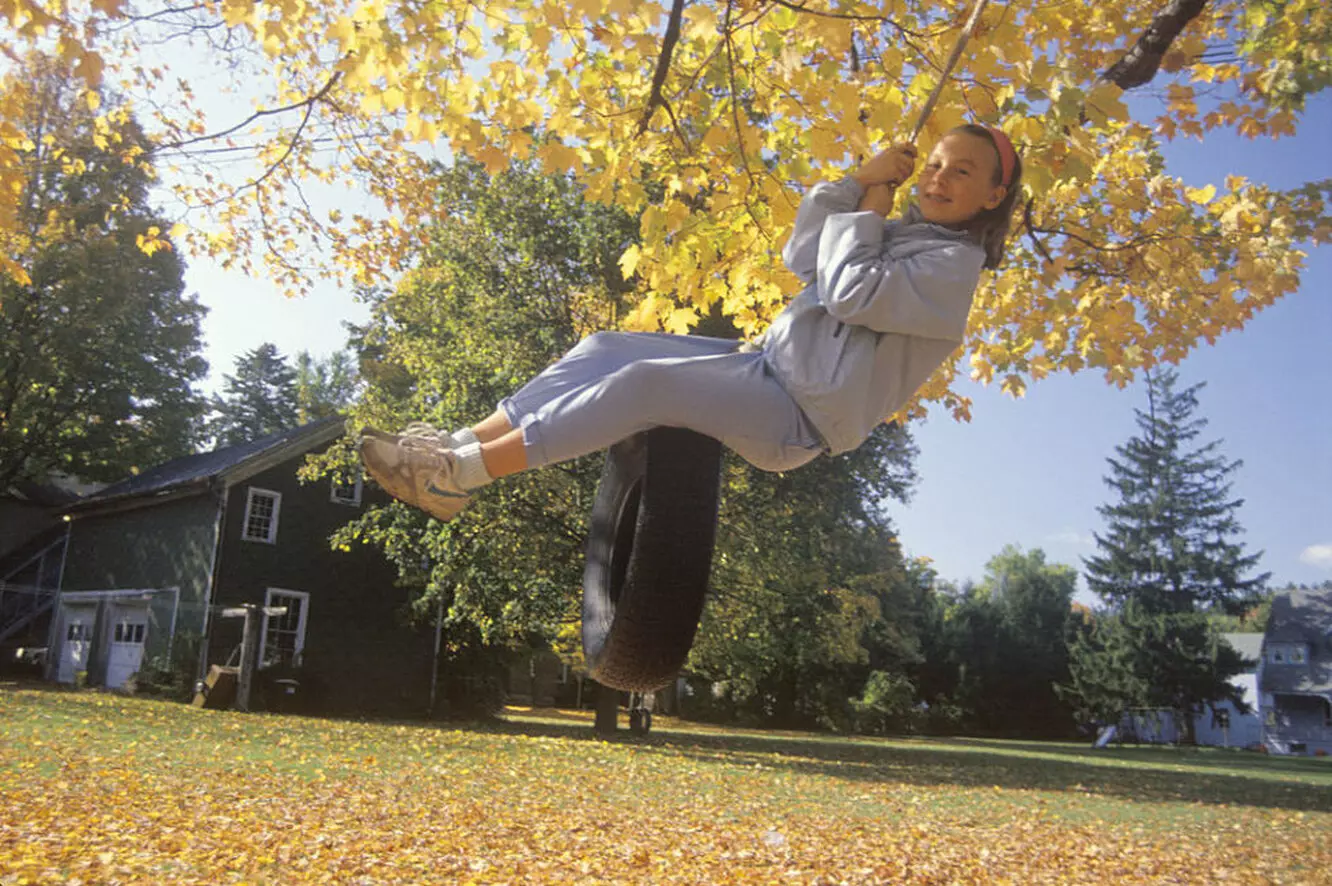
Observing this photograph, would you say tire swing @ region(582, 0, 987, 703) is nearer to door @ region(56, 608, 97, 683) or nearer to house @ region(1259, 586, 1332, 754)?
door @ region(56, 608, 97, 683)

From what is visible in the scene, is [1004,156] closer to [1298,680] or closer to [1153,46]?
[1153,46]

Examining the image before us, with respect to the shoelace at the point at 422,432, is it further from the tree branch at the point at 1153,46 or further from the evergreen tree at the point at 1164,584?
the evergreen tree at the point at 1164,584

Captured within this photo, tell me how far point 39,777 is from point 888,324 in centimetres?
988

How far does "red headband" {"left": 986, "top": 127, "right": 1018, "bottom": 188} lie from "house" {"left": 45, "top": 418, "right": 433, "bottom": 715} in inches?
847

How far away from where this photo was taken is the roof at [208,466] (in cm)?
2334

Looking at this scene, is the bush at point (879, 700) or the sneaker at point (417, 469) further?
the bush at point (879, 700)

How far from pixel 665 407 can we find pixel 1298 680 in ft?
193

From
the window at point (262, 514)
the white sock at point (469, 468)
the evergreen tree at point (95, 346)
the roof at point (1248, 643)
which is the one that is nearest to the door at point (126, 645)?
the window at point (262, 514)

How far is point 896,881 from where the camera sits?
Answer: 815cm

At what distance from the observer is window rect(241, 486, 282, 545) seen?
23.4m

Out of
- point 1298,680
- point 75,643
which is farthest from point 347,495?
point 1298,680

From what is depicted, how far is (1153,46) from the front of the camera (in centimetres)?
486

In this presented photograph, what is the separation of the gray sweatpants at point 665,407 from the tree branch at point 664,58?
2.17 m

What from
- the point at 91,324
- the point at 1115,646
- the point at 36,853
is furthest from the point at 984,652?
the point at 36,853
